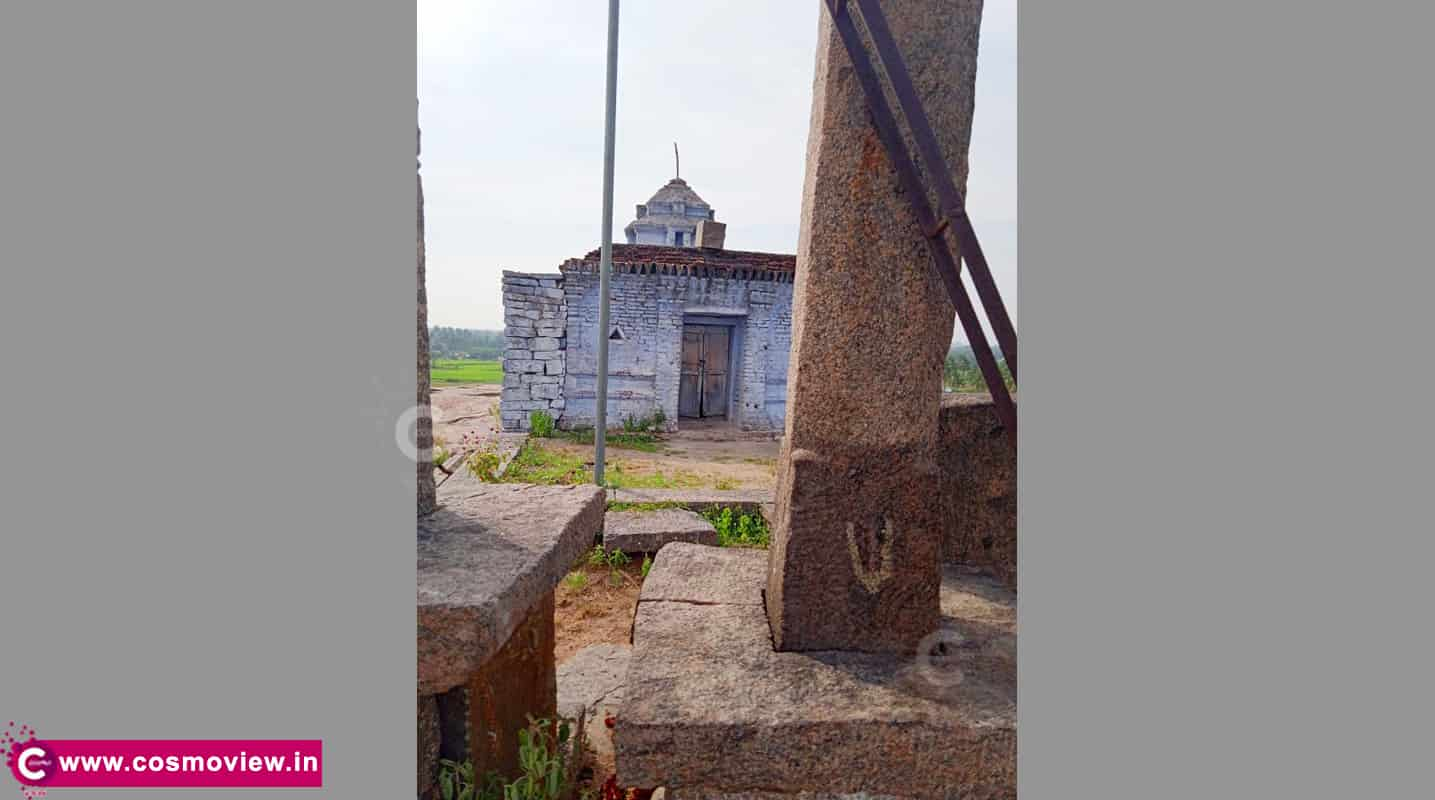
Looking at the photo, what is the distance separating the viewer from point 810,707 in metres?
1.54

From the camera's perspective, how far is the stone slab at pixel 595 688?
2545mm

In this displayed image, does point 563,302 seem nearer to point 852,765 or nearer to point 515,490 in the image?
point 515,490

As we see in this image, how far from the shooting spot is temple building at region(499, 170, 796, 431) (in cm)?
1150

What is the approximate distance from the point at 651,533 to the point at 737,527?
36.6 inches

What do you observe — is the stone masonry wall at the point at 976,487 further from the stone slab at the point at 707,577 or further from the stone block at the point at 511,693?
the stone block at the point at 511,693

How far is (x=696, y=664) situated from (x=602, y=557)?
3.33m

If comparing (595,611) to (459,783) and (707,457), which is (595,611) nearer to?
(459,783)

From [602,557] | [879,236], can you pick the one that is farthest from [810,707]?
[602,557]

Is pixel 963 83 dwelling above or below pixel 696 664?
above

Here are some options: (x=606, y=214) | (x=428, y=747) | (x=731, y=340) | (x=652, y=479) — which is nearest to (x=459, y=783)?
(x=428, y=747)

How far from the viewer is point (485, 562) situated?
1.52 m
